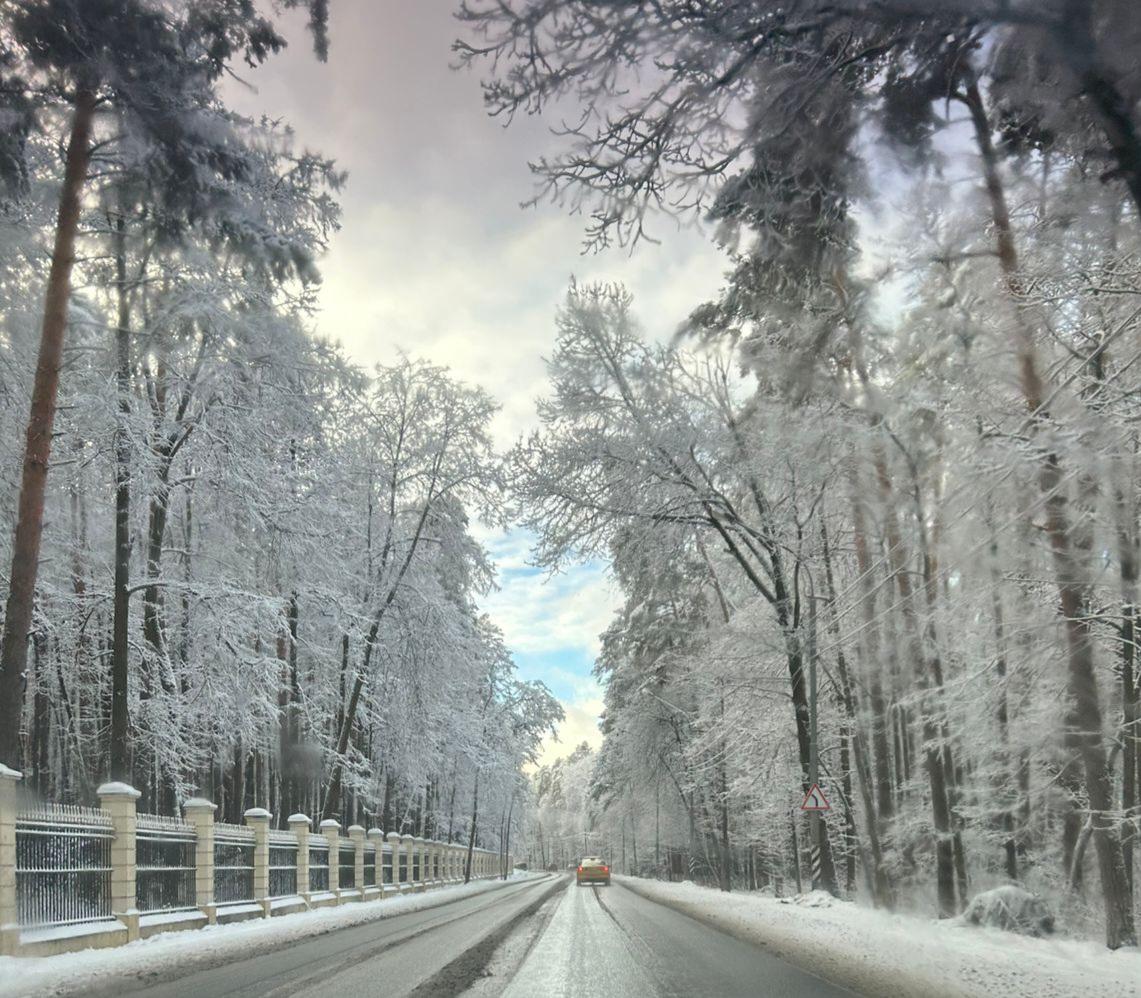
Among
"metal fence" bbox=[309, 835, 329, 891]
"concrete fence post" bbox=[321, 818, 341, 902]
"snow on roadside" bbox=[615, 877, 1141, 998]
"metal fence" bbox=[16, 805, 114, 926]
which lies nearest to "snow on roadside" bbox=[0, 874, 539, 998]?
"metal fence" bbox=[16, 805, 114, 926]

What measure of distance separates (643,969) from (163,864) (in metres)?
8.10

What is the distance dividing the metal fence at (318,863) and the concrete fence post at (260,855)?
365cm

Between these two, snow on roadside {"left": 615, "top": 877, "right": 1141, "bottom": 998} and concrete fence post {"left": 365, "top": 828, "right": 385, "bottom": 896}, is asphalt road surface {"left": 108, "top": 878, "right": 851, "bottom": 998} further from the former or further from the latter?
concrete fence post {"left": 365, "top": 828, "right": 385, "bottom": 896}

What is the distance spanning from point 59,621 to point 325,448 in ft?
19.8

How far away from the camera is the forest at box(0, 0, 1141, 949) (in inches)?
265

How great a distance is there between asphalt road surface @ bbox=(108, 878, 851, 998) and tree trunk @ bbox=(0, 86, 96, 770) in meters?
4.25

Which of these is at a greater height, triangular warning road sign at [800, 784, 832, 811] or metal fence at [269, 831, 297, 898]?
triangular warning road sign at [800, 784, 832, 811]

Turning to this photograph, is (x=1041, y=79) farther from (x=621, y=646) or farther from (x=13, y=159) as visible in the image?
(x=621, y=646)

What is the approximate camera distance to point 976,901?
1270cm

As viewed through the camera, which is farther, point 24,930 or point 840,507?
point 840,507

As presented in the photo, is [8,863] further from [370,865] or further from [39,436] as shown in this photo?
[370,865]

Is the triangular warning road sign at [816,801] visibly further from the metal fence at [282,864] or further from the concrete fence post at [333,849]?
the concrete fence post at [333,849]

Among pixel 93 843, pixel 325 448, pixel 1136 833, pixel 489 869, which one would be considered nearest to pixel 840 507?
pixel 1136 833

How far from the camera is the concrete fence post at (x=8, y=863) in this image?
9.43 meters
